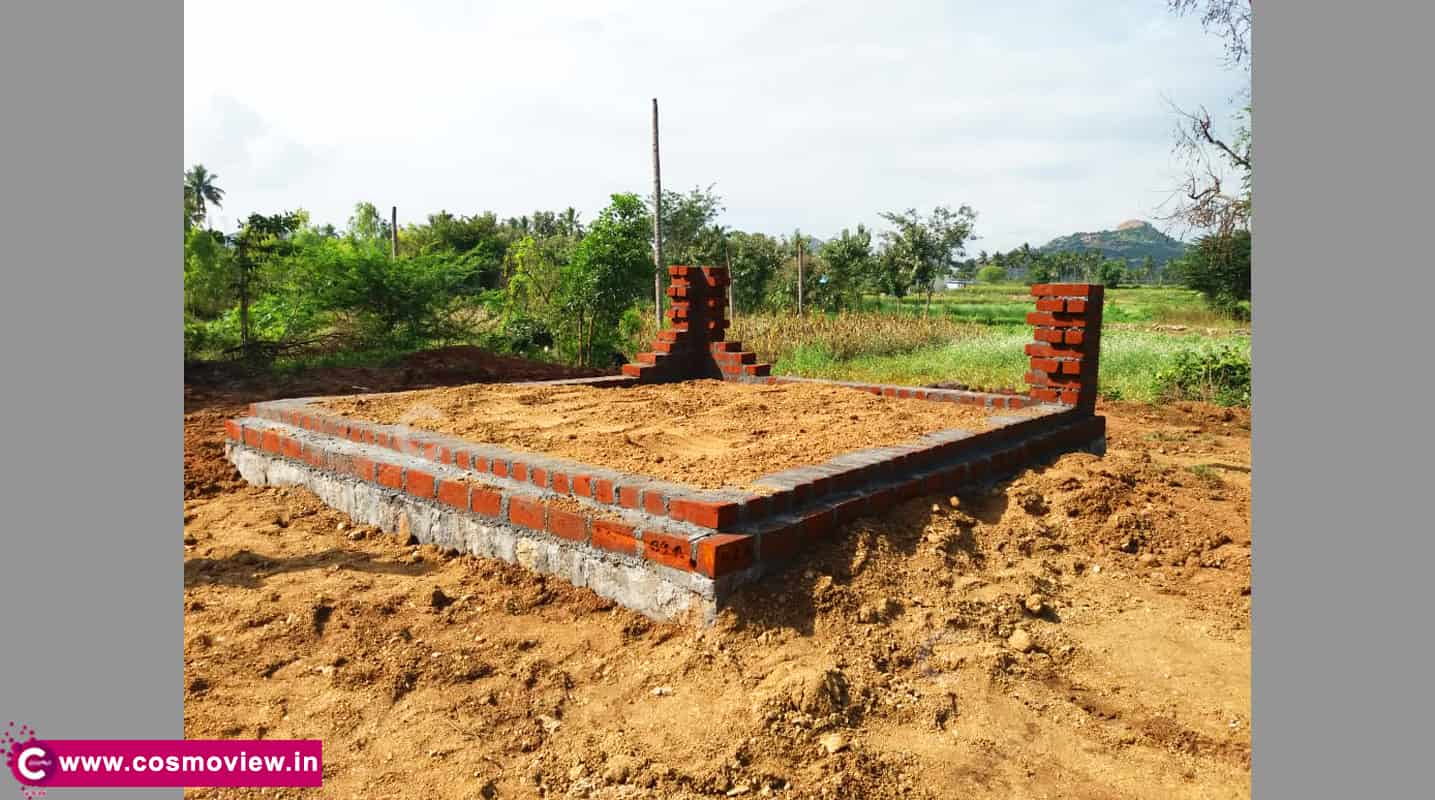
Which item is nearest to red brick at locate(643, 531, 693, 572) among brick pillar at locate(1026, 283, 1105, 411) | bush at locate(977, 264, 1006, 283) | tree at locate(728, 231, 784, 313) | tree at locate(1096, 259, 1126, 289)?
brick pillar at locate(1026, 283, 1105, 411)

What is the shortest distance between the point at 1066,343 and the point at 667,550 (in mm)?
3729

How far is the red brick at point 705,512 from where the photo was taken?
9.71 ft

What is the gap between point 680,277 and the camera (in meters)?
7.76

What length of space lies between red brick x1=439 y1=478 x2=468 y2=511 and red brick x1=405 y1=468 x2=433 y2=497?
9 cm

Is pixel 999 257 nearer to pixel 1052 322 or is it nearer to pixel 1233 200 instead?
pixel 1233 200

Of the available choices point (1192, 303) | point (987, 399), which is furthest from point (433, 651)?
point (1192, 303)

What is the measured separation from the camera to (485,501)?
3.65 metres

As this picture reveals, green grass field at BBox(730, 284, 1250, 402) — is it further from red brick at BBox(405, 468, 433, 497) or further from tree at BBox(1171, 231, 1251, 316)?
red brick at BBox(405, 468, 433, 497)

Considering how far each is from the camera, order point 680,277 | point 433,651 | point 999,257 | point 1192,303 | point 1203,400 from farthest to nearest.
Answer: point 999,257 < point 1192,303 < point 1203,400 < point 680,277 < point 433,651

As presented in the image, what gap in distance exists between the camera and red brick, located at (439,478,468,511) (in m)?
3.75

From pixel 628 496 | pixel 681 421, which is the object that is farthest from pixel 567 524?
pixel 681 421

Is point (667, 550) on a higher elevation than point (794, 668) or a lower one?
higher

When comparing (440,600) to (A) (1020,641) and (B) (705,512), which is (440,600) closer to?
(B) (705,512)

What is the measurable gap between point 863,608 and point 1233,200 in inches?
499
